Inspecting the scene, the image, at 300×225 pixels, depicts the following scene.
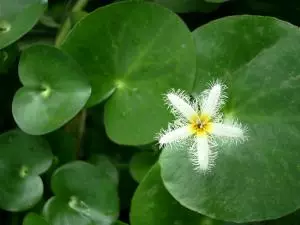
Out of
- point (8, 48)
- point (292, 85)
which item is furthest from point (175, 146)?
point (8, 48)

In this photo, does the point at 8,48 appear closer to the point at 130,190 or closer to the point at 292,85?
the point at 130,190

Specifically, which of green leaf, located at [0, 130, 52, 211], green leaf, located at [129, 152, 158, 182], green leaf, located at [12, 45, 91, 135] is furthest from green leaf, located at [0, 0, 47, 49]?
green leaf, located at [129, 152, 158, 182]

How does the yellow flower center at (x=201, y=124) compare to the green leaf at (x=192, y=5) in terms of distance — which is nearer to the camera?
the yellow flower center at (x=201, y=124)

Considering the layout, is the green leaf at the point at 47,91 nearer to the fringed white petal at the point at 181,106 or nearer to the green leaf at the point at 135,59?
the green leaf at the point at 135,59

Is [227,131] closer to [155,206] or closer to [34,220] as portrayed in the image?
[155,206]

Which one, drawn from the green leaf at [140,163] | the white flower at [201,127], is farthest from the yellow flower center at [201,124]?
the green leaf at [140,163]

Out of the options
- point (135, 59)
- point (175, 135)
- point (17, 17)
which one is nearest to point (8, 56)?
point (17, 17)
